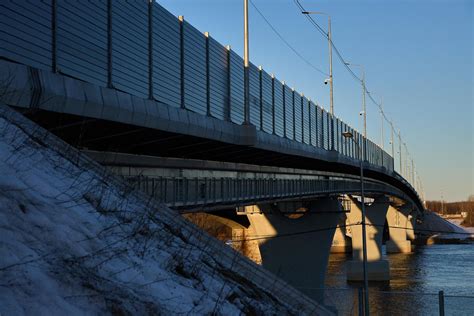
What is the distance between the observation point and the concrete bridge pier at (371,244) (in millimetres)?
55688

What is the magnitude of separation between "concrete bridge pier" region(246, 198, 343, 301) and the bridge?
10.2m

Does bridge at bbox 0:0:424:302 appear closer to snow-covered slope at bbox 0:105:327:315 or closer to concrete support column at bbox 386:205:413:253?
snow-covered slope at bbox 0:105:327:315

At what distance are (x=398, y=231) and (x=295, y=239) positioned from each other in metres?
61.3

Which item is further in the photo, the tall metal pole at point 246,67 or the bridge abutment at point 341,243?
the bridge abutment at point 341,243

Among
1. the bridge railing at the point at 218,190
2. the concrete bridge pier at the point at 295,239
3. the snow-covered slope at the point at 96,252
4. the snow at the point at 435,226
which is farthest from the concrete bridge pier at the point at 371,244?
the snow at the point at 435,226

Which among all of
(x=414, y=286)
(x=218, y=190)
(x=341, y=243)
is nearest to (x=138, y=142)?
(x=218, y=190)

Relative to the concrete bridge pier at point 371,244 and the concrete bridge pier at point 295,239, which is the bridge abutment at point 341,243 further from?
the concrete bridge pier at point 295,239

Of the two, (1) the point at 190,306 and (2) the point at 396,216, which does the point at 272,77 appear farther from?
(2) the point at 396,216

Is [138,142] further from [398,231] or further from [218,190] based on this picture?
[398,231]

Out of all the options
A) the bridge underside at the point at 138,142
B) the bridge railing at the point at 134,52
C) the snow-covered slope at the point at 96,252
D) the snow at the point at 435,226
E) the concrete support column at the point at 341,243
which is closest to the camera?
the snow-covered slope at the point at 96,252

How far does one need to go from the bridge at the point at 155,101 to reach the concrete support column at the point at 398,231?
63605mm

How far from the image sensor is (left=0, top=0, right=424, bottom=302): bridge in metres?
12.3

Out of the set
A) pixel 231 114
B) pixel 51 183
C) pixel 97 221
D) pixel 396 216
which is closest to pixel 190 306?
pixel 97 221

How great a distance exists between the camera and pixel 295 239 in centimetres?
4884
